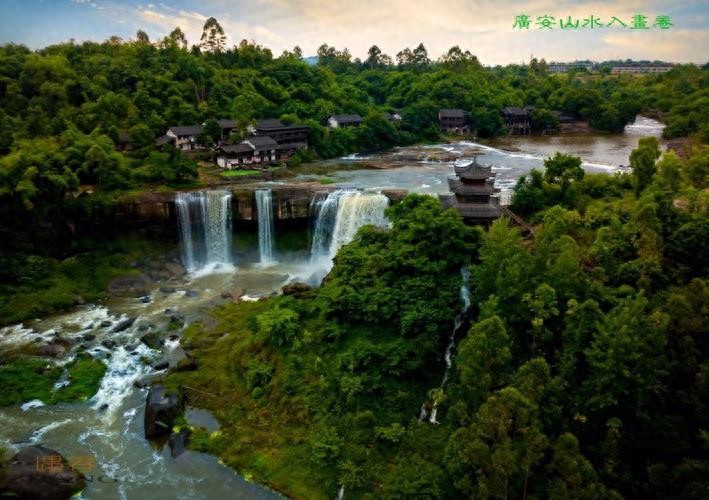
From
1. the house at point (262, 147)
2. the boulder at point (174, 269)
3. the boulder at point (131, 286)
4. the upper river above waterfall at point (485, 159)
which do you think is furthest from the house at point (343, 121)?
the boulder at point (131, 286)

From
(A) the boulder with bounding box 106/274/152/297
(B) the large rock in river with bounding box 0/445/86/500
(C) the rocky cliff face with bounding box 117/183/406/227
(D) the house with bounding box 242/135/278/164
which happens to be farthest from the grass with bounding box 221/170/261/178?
(B) the large rock in river with bounding box 0/445/86/500

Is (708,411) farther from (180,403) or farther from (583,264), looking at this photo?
(180,403)

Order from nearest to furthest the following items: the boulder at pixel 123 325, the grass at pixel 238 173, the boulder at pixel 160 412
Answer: the boulder at pixel 160 412 → the boulder at pixel 123 325 → the grass at pixel 238 173

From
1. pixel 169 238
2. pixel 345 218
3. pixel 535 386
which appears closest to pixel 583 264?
pixel 535 386

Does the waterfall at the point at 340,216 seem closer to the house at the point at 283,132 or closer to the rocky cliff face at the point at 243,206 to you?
the rocky cliff face at the point at 243,206

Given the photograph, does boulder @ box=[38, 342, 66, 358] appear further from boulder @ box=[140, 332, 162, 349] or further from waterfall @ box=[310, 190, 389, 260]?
waterfall @ box=[310, 190, 389, 260]

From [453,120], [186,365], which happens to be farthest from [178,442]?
[453,120]
